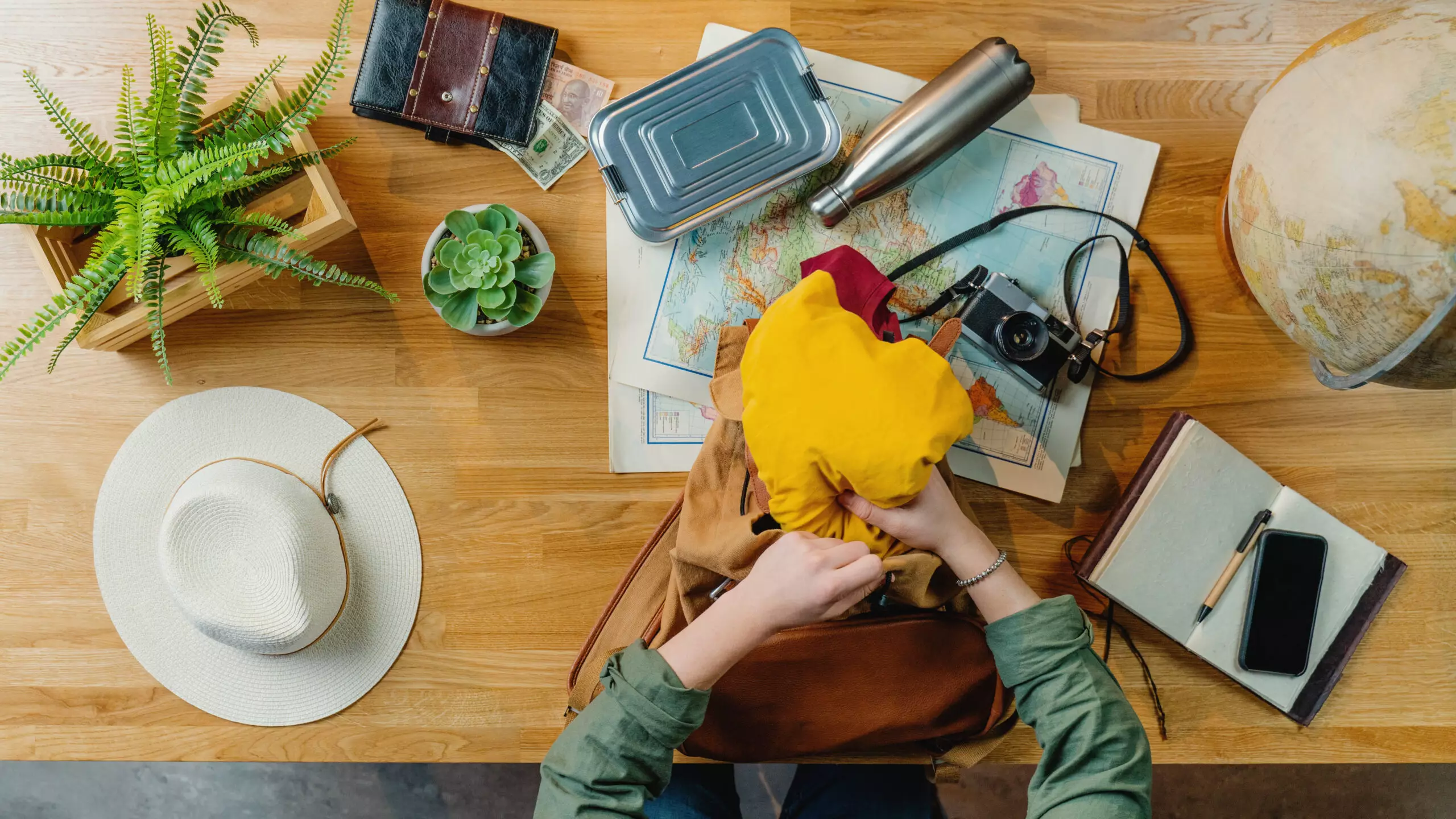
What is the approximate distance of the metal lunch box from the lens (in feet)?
3.16

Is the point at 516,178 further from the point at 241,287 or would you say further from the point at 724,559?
the point at 724,559

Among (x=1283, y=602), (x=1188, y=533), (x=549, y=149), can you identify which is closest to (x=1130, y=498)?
(x=1188, y=533)

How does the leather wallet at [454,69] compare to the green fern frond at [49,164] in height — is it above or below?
above

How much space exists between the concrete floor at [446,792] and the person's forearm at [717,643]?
31.4 inches

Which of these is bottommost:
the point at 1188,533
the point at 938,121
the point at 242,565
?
the point at 242,565

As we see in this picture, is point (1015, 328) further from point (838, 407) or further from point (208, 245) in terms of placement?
point (208, 245)

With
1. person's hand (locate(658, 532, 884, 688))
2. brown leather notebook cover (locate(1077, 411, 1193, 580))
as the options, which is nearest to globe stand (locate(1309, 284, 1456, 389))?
brown leather notebook cover (locate(1077, 411, 1193, 580))

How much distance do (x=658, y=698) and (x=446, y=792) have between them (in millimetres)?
972

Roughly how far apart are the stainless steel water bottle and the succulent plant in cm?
38

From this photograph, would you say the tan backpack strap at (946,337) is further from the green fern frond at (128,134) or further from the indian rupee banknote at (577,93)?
the green fern frond at (128,134)

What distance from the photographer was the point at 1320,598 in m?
0.98

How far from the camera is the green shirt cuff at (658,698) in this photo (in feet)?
2.59

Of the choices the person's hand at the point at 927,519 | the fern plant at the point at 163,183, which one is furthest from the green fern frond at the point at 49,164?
the person's hand at the point at 927,519

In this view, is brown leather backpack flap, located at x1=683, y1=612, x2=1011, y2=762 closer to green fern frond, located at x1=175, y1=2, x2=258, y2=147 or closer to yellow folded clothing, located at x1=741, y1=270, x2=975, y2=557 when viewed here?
yellow folded clothing, located at x1=741, y1=270, x2=975, y2=557
